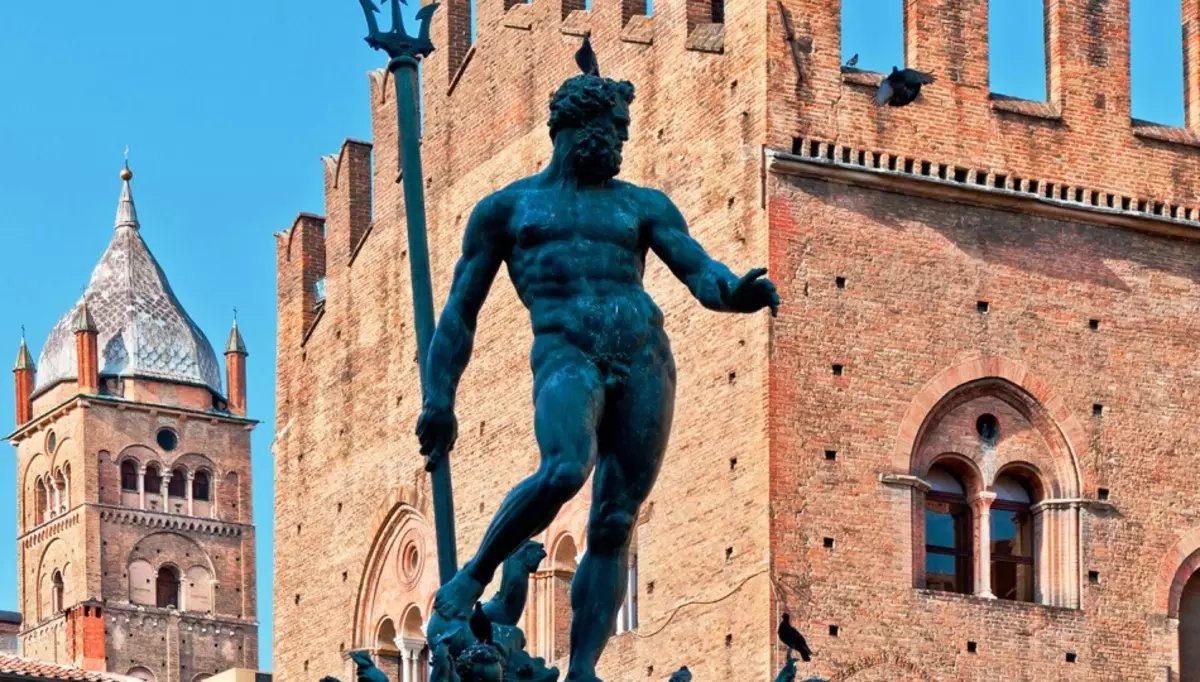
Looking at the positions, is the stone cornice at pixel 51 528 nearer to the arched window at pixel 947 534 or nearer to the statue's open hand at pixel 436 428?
the arched window at pixel 947 534

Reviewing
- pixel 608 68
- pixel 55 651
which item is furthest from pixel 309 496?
pixel 55 651

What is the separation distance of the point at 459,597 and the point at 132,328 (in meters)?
83.1

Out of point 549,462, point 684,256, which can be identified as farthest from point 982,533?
point 549,462

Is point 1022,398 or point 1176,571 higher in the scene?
point 1022,398

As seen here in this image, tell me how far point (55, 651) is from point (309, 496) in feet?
174

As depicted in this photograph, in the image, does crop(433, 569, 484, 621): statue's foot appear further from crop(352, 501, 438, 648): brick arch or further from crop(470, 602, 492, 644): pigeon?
crop(352, 501, 438, 648): brick arch

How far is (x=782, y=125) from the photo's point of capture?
2938 centimetres

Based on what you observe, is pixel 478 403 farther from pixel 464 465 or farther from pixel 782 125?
pixel 782 125

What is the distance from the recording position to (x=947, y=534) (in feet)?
97.3

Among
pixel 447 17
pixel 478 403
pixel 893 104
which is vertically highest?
pixel 447 17

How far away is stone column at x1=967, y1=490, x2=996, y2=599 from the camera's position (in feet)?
96.1

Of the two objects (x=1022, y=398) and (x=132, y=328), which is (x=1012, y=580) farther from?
(x=132, y=328)

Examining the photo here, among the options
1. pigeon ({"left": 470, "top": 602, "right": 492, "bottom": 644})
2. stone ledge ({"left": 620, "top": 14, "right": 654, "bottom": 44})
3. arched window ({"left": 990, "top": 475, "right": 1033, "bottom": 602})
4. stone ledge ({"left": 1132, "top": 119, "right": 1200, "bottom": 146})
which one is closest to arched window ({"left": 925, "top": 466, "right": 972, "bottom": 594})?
arched window ({"left": 990, "top": 475, "right": 1033, "bottom": 602})

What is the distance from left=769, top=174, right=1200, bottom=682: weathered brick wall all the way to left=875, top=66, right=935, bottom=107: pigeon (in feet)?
2.67
